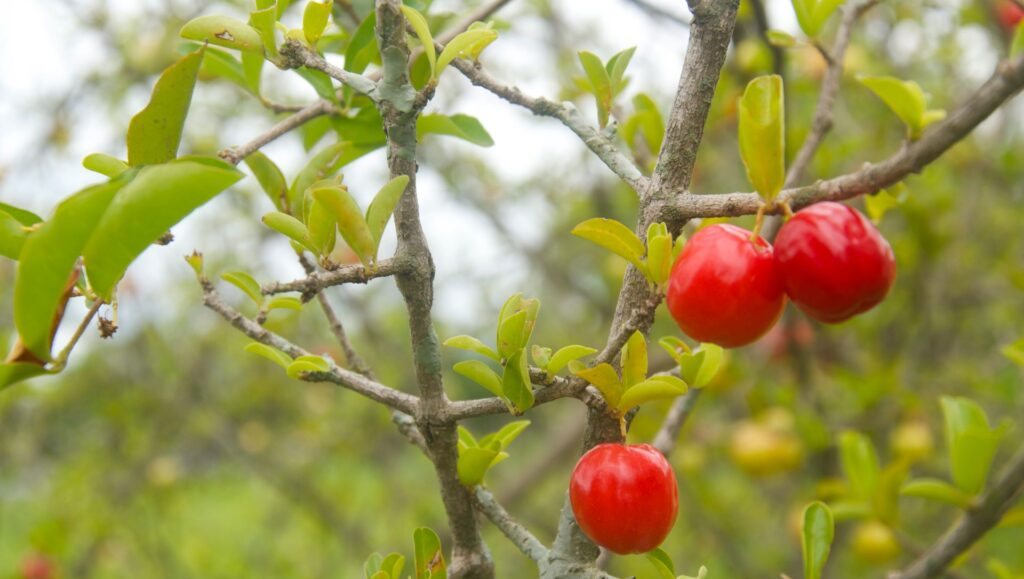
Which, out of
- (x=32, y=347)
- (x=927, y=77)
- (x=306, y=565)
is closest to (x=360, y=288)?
(x=306, y=565)

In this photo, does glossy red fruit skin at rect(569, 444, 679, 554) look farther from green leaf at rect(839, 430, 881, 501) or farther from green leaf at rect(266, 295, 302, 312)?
green leaf at rect(839, 430, 881, 501)

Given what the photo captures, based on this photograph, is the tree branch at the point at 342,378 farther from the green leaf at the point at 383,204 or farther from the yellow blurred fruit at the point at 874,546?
the yellow blurred fruit at the point at 874,546

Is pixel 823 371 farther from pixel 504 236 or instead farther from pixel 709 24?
pixel 709 24

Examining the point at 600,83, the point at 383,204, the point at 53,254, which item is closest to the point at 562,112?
the point at 600,83

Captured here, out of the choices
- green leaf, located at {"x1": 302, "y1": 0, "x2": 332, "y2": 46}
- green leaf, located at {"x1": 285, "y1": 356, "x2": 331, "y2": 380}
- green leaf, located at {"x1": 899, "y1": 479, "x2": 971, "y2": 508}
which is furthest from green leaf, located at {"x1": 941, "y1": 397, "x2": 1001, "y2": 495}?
green leaf, located at {"x1": 302, "y1": 0, "x2": 332, "y2": 46}

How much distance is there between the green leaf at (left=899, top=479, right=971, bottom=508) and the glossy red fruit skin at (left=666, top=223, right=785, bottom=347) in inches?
23.2

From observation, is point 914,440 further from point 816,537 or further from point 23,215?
point 23,215

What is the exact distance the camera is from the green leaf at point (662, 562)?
0.78 m

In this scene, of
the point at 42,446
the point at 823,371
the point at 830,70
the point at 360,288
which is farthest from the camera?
the point at 42,446

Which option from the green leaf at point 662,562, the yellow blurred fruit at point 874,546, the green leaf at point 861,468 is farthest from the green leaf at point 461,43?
the yellow blurred fruit at point 874,546

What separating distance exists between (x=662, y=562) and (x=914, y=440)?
188cm

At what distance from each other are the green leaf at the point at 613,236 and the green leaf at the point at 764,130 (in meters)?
0.10

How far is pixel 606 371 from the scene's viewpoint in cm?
71

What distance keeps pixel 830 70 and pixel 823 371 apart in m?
1.68
